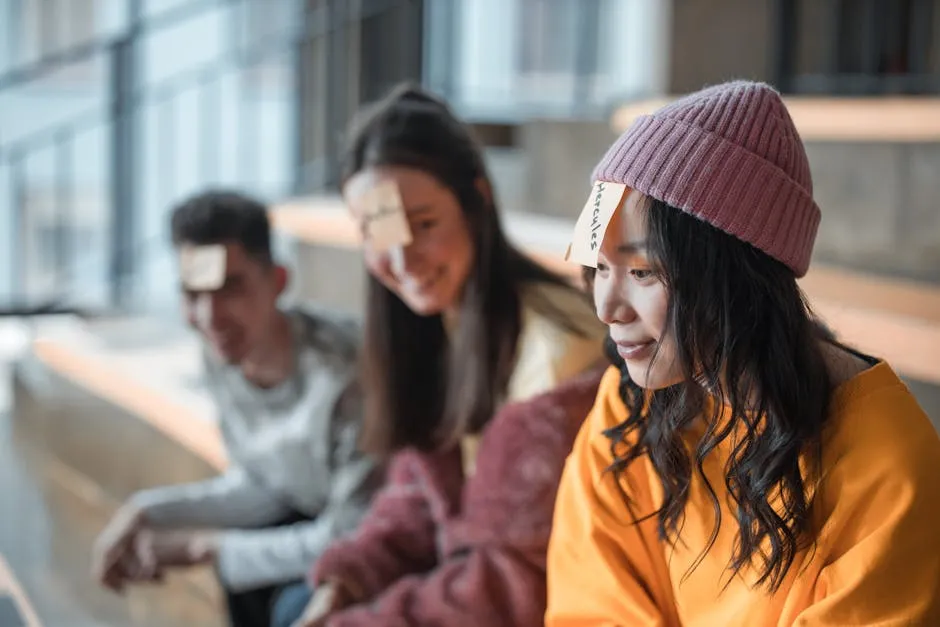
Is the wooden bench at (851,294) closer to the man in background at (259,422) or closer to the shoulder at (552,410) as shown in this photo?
the shoulder at (552,410)

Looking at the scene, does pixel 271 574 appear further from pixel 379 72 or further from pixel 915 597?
pixel 379 72

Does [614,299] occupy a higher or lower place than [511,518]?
higher

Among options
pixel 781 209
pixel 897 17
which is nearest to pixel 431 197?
pixel 781 209

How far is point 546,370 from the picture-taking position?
131 centimetres

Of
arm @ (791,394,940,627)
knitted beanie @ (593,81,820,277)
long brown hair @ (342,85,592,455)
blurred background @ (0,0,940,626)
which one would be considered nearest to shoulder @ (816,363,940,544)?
arm @ (791,394,940,627)

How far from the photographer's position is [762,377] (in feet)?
2.74

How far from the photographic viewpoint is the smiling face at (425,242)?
1.37 metres

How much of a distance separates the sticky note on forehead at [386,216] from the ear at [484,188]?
113mm

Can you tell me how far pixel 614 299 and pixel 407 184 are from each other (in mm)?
576

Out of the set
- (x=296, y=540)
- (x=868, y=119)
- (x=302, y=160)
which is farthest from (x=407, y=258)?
(x=302, y=160)

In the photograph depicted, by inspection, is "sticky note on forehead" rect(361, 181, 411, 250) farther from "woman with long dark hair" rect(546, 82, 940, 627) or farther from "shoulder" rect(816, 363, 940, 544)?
"shoulder" rect(816, 363, 940, 544)

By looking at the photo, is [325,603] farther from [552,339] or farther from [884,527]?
[884,527]

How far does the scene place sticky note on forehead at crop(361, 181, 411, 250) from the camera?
4.42 feet

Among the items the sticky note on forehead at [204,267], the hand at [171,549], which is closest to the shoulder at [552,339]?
the sticky note on forehead at [204,267]
